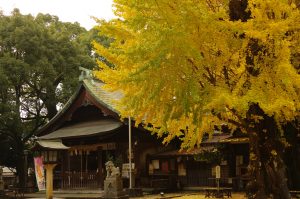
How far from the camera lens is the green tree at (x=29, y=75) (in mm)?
34094

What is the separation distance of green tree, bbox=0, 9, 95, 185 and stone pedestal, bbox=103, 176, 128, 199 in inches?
579

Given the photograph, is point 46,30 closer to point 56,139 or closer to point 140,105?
point 56,139

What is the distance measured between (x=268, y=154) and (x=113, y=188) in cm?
1224

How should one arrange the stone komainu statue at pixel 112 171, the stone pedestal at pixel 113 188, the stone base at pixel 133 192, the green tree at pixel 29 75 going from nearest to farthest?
the stone pedestal at pixel 113 188, the stone komainu statue at pixel 112 171, the stone base at pixel 133 192, the green tree at pixel 29 75

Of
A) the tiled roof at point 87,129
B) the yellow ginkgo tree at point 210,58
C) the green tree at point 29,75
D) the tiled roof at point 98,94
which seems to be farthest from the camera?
the green tree at point 29,75

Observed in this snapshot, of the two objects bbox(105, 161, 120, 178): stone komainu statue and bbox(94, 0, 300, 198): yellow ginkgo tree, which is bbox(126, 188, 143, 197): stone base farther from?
bbox(94, 0, 300, 198): yellow ginkgo tree

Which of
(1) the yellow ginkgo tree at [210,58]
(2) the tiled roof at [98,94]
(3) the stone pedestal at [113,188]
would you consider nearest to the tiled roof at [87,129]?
(2) the tiled roof at [98,94]

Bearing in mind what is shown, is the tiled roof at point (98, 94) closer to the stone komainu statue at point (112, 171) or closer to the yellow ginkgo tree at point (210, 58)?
the stone komainu statue at point (112, 171)

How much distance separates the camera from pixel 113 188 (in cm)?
2230

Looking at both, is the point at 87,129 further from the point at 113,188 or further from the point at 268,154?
the point at 268,154

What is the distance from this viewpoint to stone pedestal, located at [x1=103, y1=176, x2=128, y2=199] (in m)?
22.2

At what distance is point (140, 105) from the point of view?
10266 mm

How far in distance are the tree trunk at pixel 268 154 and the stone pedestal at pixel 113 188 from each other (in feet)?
37.9

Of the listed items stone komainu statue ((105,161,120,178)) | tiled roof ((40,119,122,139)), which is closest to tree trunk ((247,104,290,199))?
stone komainu statue ((105,161,120,178))
